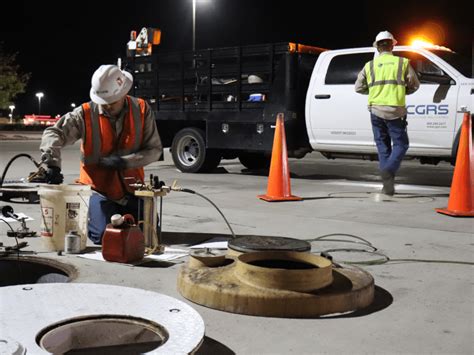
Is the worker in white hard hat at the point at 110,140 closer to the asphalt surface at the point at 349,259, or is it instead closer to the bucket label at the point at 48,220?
the bucket label at the point at 48,220

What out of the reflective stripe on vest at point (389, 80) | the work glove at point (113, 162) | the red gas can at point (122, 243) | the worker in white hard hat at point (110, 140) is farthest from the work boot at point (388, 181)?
the red gas can at point (122, 243)

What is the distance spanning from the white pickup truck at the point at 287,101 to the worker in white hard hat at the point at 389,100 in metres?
0.98

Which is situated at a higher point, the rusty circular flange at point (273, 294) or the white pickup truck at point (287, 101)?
the white pickup truck at point (287, 101)

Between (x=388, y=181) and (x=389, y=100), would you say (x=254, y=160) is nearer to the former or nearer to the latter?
(x=388, y=181)

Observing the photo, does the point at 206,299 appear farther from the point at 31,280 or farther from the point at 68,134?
the point at 68,134

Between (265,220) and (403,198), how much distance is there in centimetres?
256

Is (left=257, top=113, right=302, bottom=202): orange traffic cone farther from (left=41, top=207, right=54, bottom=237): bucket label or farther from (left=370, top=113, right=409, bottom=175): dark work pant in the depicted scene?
(left=41, top=207, right=54, bottom=237): bucket label

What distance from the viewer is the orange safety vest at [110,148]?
15.0ft

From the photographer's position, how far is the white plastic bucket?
425 cm

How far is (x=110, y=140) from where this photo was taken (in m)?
4.62

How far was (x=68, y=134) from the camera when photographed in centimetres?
448

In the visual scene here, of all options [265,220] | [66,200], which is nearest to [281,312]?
[66,200]

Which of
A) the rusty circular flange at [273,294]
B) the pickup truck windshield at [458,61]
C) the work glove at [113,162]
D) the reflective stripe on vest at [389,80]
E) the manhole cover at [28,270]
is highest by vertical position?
the pickup truck windshield at [458,61]

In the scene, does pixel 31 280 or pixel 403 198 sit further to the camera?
pixel 403 198
